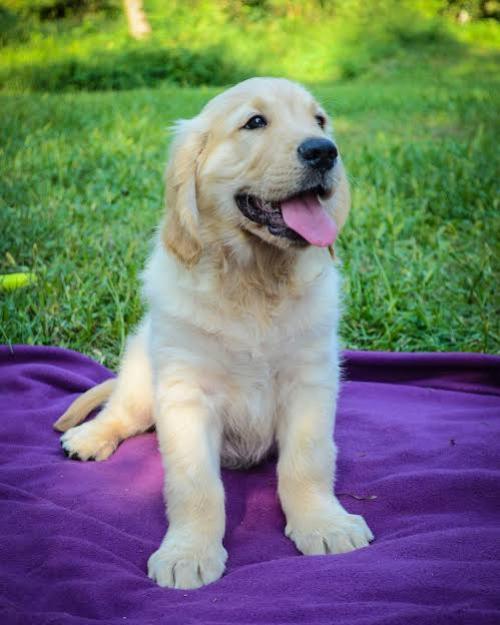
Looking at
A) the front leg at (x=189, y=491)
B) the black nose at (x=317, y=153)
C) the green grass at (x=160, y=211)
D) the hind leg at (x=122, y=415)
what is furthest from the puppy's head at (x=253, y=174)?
the green grass at (x=160, y=211)

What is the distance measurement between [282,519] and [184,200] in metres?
1.07

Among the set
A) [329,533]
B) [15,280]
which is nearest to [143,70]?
[15,280]

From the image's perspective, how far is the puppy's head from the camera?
2318 mm

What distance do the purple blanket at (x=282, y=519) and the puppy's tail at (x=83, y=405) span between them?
0.09 m

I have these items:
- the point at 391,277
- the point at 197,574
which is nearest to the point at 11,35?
the point at 391,277

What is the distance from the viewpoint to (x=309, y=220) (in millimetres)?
2363

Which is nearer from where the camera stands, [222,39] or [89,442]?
[89,442]

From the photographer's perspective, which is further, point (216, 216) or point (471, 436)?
point (471, 436)

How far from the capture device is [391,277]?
4.45 metres

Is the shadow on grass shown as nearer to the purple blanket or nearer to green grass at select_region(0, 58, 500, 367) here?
green grass at select_region(0, 58, 500, 367)

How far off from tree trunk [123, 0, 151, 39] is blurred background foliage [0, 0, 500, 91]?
5cm

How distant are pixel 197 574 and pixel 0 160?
179 inches

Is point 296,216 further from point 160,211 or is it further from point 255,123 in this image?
point 160,211

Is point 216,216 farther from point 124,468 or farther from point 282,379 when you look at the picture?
point 124,468
